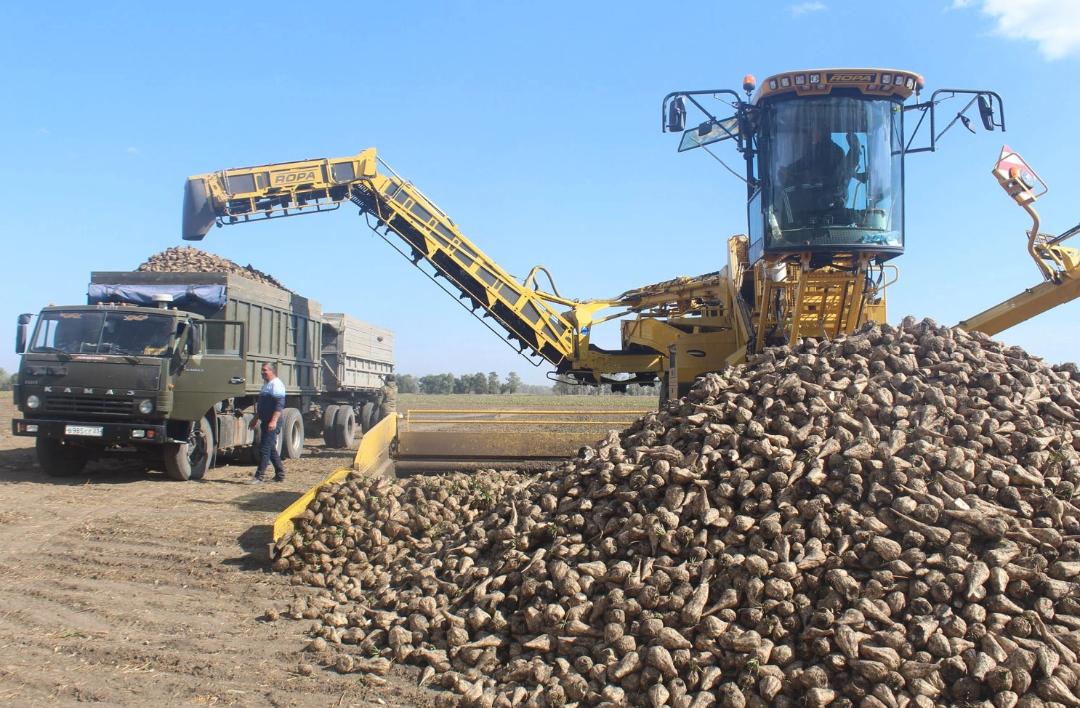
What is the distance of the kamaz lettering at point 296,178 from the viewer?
1359 centimetres

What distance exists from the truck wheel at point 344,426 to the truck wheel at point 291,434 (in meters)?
1.60

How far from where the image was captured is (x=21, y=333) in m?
10.6

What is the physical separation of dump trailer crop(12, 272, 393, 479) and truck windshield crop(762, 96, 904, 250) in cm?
717

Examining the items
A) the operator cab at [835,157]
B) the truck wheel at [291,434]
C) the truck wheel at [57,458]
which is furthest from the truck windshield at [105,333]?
the operator cab at [835,157]

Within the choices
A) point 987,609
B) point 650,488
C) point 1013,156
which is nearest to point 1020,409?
point 987,609

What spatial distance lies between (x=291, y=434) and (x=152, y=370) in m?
3.32

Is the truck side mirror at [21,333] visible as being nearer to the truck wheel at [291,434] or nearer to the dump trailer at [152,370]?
the dump trailer at [152,370]

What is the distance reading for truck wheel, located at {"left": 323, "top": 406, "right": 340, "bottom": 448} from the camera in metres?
15.4

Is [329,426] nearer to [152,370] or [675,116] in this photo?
[152,370]

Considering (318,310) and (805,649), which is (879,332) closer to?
(805,649)

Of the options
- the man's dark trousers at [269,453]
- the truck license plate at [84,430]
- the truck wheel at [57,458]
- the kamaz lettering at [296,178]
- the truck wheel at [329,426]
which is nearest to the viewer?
the man's dark trousers at [269,453]

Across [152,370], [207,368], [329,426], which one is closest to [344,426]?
[329,426]

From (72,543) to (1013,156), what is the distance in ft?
32.2

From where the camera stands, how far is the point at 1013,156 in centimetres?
906
